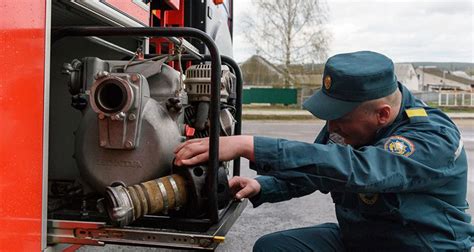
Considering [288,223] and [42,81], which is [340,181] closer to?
[42,81]

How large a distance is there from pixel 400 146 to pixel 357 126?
0.24m

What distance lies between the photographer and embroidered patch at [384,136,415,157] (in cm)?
210

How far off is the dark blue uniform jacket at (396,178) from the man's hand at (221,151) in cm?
4

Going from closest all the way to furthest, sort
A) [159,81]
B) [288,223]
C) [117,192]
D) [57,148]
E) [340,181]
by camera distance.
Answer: [117,192], [340,181], [159,81], [57,148], [288,223]

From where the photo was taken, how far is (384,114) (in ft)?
7.48

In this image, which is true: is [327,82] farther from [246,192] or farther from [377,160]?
[246,192]

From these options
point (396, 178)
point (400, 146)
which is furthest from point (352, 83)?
point (396, 178)

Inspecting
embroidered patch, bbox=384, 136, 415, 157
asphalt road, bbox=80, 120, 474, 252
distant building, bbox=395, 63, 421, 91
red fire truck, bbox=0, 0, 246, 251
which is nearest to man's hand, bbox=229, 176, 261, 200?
red fire truck, bbox=0, 0, 246, 251

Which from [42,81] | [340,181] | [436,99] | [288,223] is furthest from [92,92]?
[436,99]

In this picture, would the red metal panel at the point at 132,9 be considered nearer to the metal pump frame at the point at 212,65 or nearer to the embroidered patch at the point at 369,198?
the metal pump frame at the point at 212,65

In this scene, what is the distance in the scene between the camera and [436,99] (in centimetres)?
4350

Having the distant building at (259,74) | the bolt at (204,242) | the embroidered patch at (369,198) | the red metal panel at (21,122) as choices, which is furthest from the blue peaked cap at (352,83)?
the distant building at (259,74)

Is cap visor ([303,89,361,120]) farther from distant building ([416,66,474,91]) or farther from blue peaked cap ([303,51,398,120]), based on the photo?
distant building ([416,66,474,91])

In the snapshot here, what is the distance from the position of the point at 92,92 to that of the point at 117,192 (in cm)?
45
